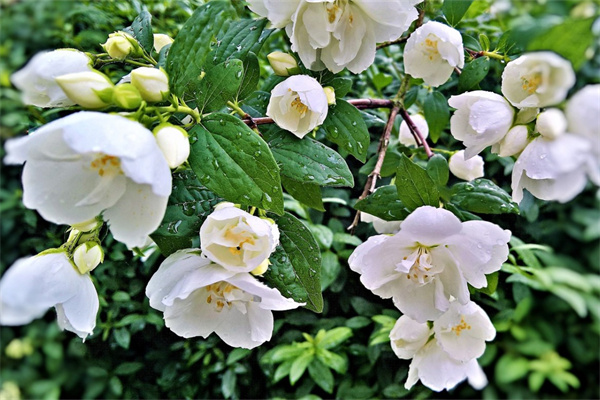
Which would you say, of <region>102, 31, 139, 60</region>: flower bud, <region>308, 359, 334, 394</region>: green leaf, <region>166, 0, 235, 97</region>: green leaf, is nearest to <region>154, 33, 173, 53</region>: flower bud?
<region>102, 31, 139, 60</region>: flower bud

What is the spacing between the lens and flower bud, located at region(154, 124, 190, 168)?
45cm

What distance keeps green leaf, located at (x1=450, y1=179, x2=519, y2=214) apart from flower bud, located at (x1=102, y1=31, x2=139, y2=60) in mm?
443

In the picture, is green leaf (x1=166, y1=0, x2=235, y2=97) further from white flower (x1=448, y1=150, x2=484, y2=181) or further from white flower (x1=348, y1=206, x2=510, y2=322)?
white flower (x1=448, y1=150, x2=484, y2=181)

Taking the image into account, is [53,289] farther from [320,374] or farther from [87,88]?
[320,374]

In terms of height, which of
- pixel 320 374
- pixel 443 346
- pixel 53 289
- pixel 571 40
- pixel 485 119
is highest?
pixel 571 40

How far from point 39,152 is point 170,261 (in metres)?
0.18

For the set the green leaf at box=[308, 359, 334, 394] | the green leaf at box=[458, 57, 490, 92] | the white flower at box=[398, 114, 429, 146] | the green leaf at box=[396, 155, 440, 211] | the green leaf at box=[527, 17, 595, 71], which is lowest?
the green leaf at box=[308, 359, 334, 394]

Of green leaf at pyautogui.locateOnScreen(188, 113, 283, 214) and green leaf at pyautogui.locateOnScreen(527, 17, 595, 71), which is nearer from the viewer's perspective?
green leaf at pyautogui.locateOnScreen(527, 17, 595, 71)

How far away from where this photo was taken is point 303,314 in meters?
1.35

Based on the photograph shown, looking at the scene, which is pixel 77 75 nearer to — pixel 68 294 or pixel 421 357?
pixel 68 294

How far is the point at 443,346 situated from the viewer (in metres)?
0.73

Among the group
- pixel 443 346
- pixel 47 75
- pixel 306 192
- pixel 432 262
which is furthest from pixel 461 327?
pixel 47 75

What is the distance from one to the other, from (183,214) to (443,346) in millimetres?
414

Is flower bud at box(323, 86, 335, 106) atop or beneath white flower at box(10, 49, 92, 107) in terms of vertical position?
beneath
